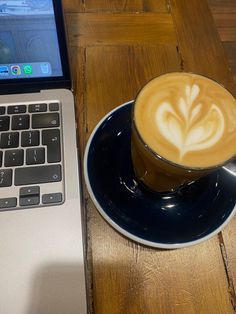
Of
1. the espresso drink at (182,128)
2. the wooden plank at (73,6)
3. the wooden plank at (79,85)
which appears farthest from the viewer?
the wooden plank at (73,6)

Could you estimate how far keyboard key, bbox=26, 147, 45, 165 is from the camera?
1.29 ft

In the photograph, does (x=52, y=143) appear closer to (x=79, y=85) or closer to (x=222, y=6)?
(x=79, y=85)

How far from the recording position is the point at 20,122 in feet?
1.37

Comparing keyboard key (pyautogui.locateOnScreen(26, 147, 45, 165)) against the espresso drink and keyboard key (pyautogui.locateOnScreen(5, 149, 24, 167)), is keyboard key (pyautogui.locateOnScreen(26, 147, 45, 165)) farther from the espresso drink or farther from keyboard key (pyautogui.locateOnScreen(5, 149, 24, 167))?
the espresso drink

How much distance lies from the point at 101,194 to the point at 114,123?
105 millimetres

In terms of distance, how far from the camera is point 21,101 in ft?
1.46

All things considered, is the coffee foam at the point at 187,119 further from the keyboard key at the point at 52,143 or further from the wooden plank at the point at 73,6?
the wooden plank at the point at 73,6

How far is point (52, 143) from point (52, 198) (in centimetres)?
7

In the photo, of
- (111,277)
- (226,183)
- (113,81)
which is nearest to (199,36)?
(113,81)

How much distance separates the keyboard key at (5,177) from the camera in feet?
1.25

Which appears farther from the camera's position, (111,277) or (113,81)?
(113,81)

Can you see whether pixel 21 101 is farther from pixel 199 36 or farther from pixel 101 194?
pixel 199 36

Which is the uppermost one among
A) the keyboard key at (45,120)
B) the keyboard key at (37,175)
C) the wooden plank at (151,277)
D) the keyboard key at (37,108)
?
the keyboard key at (37,108)

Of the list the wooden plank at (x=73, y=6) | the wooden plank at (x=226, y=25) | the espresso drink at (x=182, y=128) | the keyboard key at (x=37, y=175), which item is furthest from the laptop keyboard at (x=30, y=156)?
the wooden plank at (x=226, y=25)
